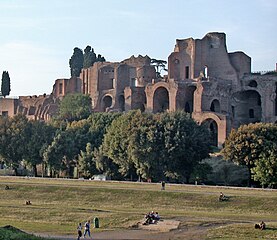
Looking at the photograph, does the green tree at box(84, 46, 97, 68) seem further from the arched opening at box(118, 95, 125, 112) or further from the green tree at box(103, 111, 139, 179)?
the green tree at box(103, 111, 139, 179)

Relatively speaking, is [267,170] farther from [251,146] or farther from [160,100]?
[160,100]

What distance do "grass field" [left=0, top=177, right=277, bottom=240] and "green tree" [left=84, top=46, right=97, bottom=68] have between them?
46.4m

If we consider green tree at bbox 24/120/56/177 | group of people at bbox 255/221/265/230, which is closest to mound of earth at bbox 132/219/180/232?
group of people at bbox 255/221/265/230

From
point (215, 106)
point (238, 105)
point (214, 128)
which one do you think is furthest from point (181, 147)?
point (238, 105)

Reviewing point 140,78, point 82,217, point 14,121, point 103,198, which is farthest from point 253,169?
point 140,78

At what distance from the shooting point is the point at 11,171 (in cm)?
6375

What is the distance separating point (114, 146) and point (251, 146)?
10996 mm

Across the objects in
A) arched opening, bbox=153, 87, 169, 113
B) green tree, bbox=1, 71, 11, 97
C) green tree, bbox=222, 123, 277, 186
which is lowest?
green tree, bbox=222, 123, 277, 186

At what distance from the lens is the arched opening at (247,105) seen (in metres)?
70.7

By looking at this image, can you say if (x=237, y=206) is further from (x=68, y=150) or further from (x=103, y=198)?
(x=68, y=150)

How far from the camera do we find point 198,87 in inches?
2682

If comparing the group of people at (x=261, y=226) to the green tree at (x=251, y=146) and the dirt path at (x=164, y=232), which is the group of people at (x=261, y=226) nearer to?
the dirt path at (x=164, y=232)

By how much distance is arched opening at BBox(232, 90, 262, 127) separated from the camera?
70688mm

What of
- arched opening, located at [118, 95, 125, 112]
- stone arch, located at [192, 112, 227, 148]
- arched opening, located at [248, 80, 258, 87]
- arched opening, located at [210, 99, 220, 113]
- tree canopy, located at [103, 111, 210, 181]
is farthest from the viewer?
arched opening, located at [118, 95, 125, 112]
